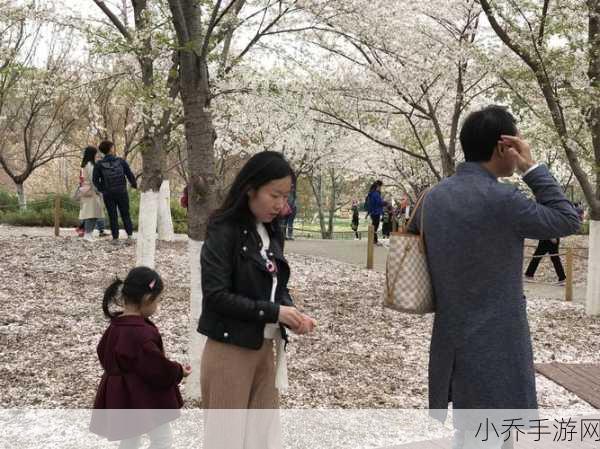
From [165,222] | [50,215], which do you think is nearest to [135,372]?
[165,222]

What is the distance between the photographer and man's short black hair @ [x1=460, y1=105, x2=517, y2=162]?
7.23 feet

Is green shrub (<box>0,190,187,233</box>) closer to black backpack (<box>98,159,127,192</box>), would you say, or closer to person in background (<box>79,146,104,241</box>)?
person in background (<box>79,146,104,241</box>)

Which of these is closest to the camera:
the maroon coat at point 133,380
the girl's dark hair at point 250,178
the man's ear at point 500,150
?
the man's ear at point 500,150

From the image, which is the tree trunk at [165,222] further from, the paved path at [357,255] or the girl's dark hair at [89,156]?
the paved path at [357,255]

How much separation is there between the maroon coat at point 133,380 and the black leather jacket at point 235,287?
0.53 meters

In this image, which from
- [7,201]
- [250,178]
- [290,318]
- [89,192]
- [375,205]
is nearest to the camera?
[290,318]

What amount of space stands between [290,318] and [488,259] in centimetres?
72

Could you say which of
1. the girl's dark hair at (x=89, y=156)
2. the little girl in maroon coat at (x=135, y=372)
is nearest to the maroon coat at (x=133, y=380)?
the little girl in maroon coat at (x=135, y=372)

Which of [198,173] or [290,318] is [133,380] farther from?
[198,173]

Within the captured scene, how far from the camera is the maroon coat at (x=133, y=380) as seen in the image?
9.20ft

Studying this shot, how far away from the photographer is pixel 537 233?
2.10 m

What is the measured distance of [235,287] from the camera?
2361 millimetres

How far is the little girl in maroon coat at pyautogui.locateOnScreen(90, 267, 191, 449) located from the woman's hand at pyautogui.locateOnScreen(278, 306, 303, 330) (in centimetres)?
82

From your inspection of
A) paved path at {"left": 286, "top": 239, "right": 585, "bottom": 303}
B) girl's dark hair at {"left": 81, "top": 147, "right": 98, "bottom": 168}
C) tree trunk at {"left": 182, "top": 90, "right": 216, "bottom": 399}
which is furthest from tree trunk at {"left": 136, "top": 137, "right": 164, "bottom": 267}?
paved path at {"left": 286, "top": 239, "right": 585, "bottom": 303}
